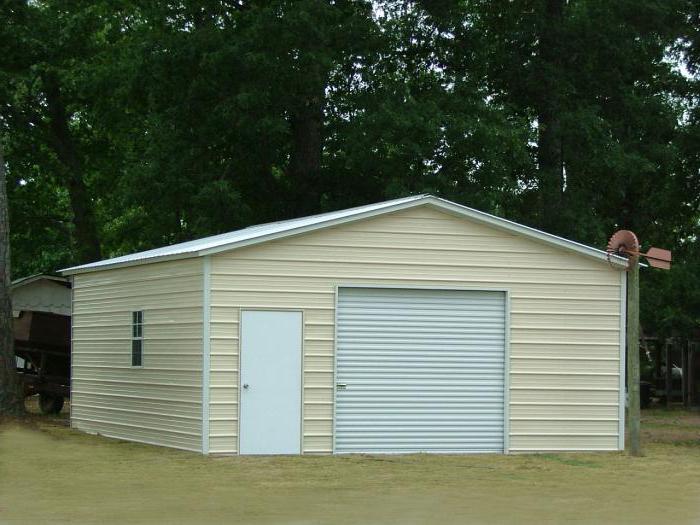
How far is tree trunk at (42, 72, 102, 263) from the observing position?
39500 millimetres

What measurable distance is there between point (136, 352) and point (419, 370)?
5.08 meters

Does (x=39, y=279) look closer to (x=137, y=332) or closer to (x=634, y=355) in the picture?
(x=137, y=332)

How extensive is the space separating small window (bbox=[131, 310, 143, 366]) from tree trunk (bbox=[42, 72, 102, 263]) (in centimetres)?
1814

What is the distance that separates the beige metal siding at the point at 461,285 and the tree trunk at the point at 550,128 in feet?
43.9

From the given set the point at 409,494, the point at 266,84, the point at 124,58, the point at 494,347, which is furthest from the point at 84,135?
the point at 409,494

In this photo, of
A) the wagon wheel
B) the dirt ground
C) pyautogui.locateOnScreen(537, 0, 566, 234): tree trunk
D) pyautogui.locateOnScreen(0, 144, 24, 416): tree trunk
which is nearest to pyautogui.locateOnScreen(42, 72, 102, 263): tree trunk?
the wagon wheel

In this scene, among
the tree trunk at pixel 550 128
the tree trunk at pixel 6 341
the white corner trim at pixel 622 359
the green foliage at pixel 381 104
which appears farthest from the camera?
the tree trunk at pixel 550 128

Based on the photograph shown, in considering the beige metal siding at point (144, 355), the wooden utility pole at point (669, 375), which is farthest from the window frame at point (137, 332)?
the wooden utility pole at point (669, 375)

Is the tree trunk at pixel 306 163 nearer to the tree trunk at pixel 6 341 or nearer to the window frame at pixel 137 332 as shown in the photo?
the tree trunk at pixel 6 341

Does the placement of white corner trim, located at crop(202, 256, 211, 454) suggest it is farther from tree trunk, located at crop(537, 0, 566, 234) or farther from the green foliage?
tree trunk, located at crop(537, 0, 566, 234)

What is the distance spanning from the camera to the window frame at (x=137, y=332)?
2148 centimetres

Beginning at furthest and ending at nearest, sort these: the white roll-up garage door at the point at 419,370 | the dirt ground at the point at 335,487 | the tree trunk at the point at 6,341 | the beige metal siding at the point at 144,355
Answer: the tree trunk at the point at 6,341
the white roll-up garage door at the point at 419,370
the beige metal siding at the point at 144,355
the dirt ground at the point at 335,487

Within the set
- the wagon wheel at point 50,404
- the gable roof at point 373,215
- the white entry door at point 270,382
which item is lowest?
the wagon wheel at point 50,404

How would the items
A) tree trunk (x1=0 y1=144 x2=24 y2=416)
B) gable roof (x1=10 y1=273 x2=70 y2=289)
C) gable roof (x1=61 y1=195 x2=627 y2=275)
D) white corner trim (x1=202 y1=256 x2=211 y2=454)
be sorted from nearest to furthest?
1. white corner trim (x1=202 y1=256 x2=211 y2=454)
2. gable roof (x1=61 y1=195 x2=627 y2=275)
3. tree trunk (x1=0 y1=144 x2=24 y2=416)
4. gable roof (x1=10 y1=273 x2=70 y2=289)
